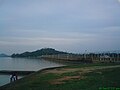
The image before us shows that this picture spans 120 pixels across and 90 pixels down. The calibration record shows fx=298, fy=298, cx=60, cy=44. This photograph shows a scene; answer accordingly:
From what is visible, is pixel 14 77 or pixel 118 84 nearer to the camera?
pixel 118 84

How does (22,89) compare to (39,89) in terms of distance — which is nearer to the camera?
(39,89)

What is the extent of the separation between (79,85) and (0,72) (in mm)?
35780

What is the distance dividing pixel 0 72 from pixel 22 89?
106ft

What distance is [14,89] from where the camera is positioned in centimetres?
2495

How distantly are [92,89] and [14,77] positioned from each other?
29322 mm

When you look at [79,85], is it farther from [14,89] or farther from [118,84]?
[14,89]

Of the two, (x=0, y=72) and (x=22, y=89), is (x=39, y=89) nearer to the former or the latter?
(x=22, y=89)

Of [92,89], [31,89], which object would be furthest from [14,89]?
[92,89]

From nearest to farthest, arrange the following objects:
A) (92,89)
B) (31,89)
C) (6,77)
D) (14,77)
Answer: (92,89)
(31,89)
(14,77)
(6,77)

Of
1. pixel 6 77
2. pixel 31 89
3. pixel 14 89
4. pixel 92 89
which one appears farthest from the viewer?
pixel 6 77

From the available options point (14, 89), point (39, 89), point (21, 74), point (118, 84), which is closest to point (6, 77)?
point (21, 74)

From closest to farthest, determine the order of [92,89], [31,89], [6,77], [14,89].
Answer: [92,89] → [31,89] → [14,89] → [6,77]

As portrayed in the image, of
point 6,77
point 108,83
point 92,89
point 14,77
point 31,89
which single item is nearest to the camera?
point 92,89

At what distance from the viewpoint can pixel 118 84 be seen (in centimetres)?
2005
